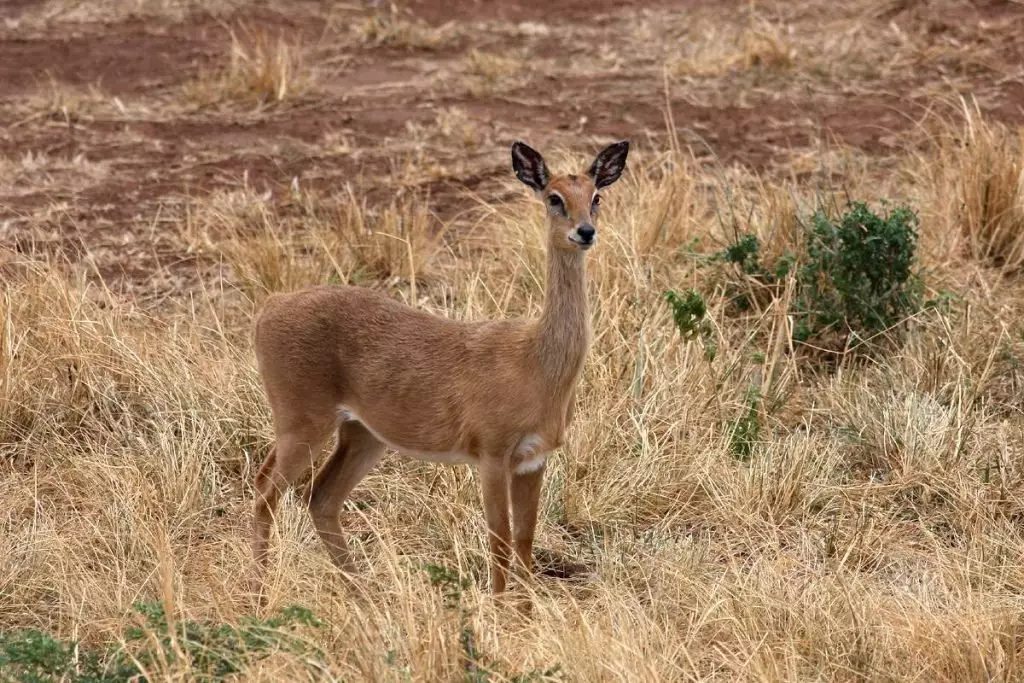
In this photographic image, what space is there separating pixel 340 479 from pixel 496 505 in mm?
943

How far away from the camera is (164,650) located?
5.06 meters

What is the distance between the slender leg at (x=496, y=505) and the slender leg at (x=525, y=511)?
0.33 ft

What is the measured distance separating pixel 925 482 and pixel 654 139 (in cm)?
507

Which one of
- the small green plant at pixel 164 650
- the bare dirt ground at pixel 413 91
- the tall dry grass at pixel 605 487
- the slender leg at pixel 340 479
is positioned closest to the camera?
the small green plant at pixel 164 650

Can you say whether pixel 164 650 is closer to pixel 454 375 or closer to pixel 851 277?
pixel 454 375

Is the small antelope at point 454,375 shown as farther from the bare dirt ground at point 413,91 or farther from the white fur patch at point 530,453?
the bare dirt ground at point 413,91

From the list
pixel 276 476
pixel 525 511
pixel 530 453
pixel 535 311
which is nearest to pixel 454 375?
pixel 530 453

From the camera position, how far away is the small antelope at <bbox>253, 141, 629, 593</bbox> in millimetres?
5770

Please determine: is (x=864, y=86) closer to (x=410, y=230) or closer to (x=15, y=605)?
(x=410, y=230)

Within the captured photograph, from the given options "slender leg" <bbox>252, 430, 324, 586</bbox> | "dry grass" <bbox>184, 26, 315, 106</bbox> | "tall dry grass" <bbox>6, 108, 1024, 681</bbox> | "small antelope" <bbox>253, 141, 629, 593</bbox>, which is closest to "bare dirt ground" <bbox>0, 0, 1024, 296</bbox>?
"dry grass" <bbox>184, 26, 315, 106</bbox>

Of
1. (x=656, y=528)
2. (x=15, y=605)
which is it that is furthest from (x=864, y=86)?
(x=15, y=605)

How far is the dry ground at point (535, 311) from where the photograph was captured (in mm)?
5547

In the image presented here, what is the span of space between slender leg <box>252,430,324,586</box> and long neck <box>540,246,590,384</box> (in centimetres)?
99

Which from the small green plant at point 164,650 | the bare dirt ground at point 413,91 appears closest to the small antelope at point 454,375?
the small green plant at point 164,650
